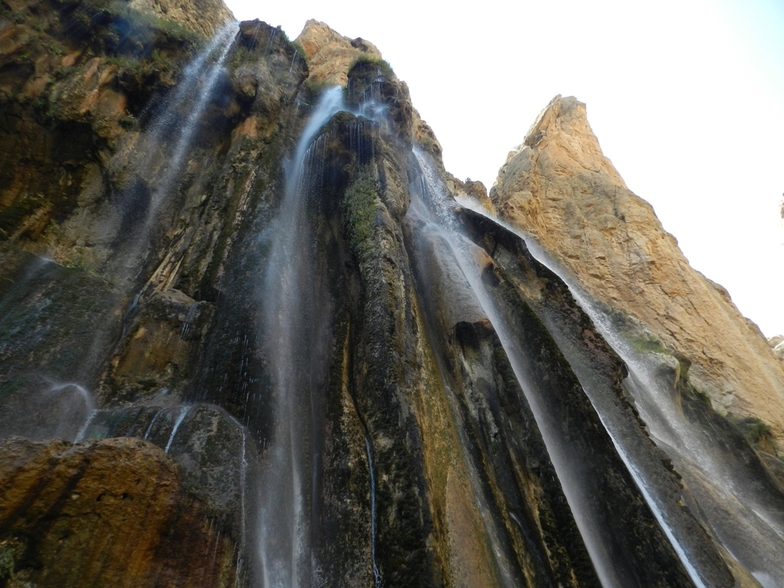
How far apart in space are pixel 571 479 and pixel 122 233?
366 inches

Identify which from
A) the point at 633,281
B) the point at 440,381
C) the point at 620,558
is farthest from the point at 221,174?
the point at 633,281

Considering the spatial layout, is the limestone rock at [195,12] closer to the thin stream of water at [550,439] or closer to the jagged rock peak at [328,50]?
the jagged rock peak at [328,50]

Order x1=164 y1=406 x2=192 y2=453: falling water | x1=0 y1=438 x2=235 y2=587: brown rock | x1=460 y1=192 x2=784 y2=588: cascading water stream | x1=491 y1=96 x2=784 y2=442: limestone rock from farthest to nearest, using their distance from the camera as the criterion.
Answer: x1=491 y1=96 x2=784 y2=442: limestone rock
x1=460 y1=192 x2=784 y2=588: cascading water stream
x1=164 y1=406 x2=192 y2=453: falling water
x1=0 y1=438 x2=235 y2=587: brown rock

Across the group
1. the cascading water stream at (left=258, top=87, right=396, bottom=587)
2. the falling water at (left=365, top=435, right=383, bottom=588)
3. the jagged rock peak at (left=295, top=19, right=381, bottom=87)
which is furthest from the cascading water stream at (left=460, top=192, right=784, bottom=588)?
the jagged rock peak at (left=295, top=19, right=381, bottom=87)

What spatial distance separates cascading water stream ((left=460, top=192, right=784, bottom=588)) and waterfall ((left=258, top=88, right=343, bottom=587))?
4.91m

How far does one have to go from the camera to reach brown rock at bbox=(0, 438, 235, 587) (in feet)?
9.72

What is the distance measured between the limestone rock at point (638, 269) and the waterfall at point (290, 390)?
1344cm

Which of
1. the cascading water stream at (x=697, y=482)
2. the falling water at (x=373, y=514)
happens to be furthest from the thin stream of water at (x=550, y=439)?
the falling water at (x=373, y=514)

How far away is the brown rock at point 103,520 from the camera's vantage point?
296 cm

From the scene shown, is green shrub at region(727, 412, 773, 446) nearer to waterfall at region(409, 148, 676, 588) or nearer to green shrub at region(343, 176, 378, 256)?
waterfall at region(409, 148, 676, 588)

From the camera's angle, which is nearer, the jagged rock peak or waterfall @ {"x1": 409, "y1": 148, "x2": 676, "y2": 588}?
waterfall @ {"x1": 409, "y1": 148, "x2": 676, "y2": 588}

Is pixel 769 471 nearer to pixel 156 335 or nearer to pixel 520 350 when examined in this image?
pixel 520 350

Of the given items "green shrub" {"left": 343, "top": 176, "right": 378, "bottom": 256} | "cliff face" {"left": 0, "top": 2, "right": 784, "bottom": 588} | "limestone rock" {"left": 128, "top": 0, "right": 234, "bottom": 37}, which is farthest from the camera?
"limestone rock" {"left": 128, "top": 0, "right": 234, "bottom": 37}

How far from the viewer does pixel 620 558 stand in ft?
16.7
